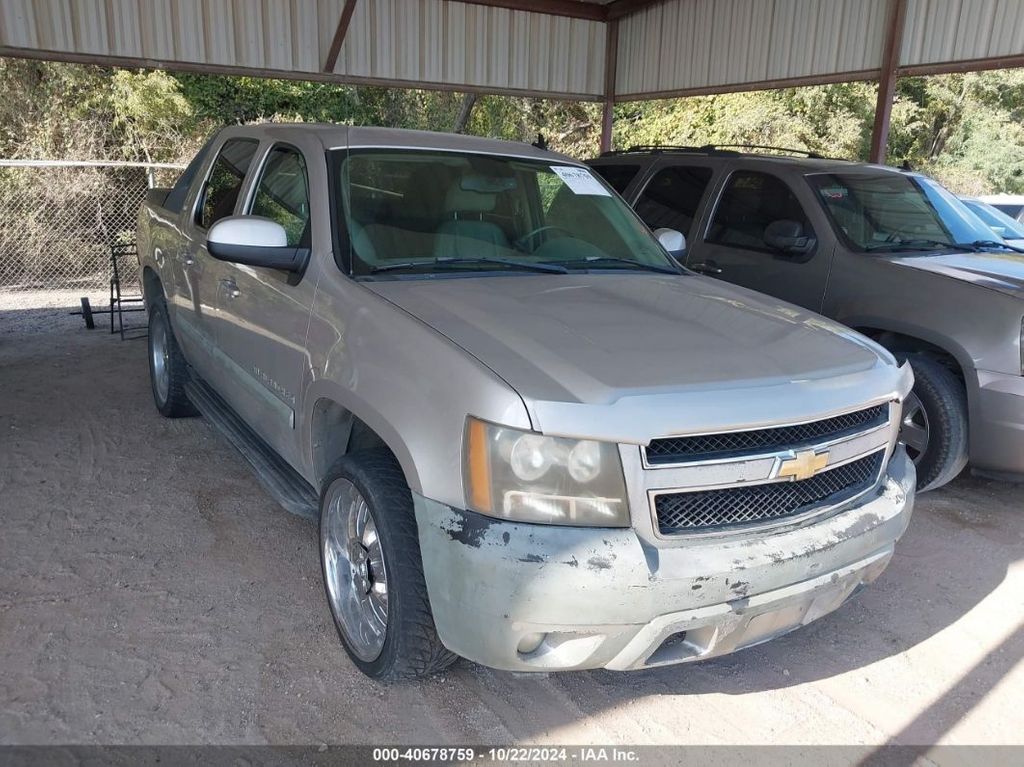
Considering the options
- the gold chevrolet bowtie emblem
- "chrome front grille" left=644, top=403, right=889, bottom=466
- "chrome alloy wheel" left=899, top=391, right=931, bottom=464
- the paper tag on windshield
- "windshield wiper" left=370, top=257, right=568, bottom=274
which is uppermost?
the paper tag on windshield

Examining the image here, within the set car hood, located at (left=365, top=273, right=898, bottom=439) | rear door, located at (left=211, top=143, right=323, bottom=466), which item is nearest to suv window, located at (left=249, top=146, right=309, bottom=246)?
rear door, located at (left=211, top=143, right=323, bottom=466)

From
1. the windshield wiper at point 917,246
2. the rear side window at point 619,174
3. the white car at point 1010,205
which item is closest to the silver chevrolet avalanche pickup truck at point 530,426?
the windshield wiper at point 917,246

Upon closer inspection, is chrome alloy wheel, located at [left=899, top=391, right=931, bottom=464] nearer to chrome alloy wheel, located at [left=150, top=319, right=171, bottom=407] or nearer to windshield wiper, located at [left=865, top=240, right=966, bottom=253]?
windshield wiper, located at [left=865, top=240, right=966, bottom=253]

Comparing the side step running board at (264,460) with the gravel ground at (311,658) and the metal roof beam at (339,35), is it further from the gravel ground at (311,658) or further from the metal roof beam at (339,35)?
the metal roof beam at (339,35)

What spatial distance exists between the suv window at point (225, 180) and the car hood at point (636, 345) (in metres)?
1.70

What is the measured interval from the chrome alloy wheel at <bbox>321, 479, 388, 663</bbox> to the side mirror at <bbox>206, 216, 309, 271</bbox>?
93cm

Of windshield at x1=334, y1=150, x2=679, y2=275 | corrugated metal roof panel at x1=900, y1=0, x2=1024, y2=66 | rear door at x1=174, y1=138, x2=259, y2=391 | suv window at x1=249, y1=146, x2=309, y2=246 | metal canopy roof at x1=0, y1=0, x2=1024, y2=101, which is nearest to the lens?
windshield at x1=334, y1=150, x2=679, y2=275

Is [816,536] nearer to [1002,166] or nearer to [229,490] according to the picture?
[229,490]

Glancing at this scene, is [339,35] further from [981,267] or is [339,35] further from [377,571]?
[377,571]

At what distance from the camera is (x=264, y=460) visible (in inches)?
151

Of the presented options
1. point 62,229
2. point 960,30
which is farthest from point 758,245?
point 62,229

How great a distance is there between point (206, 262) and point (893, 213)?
4.36 meters

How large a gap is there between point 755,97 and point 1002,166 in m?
9.96

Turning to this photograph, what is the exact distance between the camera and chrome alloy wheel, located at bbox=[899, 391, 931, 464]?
472 centimetres
